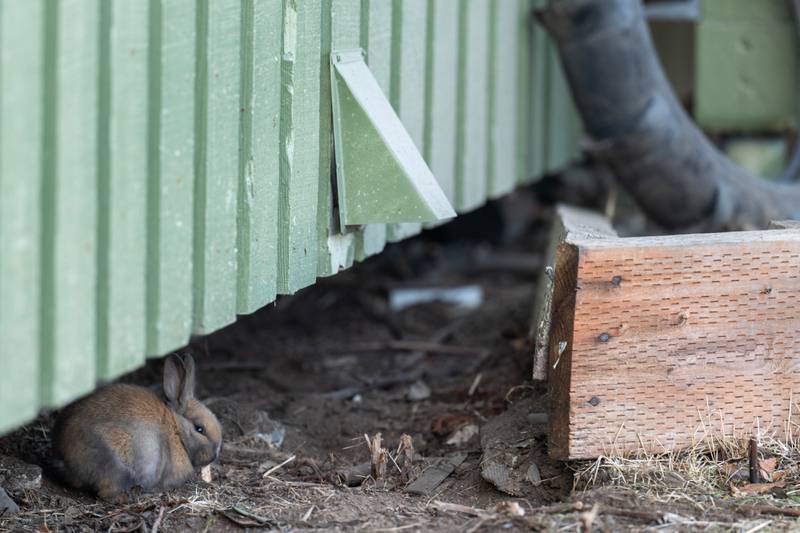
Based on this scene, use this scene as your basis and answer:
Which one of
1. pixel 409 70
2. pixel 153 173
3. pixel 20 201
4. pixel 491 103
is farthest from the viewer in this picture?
pixel 491 103

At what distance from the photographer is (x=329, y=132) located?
4.54 m

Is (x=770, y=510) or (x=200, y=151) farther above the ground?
(x=200, y=151)

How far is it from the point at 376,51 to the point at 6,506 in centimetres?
243

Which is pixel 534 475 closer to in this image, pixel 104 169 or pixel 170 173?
pixel 170 173

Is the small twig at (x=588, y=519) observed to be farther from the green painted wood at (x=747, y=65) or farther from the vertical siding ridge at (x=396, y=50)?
the green painted wood at (x=747, y=65)

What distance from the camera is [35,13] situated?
2.88 metres

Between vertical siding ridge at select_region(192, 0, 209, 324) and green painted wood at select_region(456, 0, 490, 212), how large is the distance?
2565 mm

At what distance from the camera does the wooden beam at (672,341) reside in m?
4.08

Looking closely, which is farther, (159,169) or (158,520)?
(158,520)

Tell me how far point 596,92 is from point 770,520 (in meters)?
3.66

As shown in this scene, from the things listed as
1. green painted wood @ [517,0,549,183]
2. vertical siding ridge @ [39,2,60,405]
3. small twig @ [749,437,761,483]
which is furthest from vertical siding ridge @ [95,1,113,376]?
green painted wood @ [517,0,549,183]

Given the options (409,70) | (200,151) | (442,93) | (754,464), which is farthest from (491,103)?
(200,151)

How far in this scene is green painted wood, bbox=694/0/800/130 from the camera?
8.02 m

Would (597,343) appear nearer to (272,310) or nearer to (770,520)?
(770,520)
